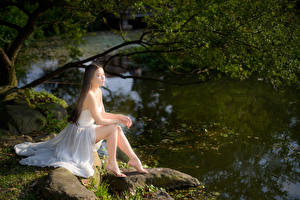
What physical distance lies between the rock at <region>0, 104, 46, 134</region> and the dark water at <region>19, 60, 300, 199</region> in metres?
2.26

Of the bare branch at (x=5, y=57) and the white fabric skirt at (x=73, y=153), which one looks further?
the bare branch at (x=5, y=57)

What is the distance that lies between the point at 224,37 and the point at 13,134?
492 centimetres

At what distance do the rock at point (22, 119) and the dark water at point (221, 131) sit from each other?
7.42 feet

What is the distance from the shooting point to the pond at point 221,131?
6.69m

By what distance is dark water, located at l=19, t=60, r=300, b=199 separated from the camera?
263 inches

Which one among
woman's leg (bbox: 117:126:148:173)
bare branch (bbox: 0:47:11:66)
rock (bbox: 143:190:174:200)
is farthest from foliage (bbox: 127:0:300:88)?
bare branch (bbox: 0:47:11:66)

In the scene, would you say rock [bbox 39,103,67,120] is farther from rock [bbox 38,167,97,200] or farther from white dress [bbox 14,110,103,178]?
rock [bbox 38,167,97,200]

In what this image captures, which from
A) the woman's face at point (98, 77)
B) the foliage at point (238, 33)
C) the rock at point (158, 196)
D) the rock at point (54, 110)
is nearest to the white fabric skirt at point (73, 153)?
the woman's face at point (98, 77)

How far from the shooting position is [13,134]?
23.9ft

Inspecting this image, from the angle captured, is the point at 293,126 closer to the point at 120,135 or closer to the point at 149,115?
the point at 149,115

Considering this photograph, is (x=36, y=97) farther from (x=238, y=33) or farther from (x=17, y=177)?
(x=238, y=33)

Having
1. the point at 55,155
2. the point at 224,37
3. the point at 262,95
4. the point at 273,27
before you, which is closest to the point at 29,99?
the point at 55,155

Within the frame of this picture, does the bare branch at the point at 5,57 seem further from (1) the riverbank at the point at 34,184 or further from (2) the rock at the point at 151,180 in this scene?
(2) the rock at the point at 151,180

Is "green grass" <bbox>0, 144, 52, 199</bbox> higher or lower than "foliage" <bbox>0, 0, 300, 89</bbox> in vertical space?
lower
